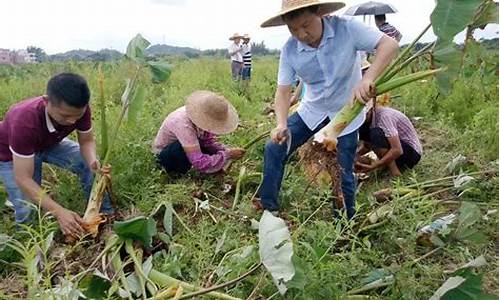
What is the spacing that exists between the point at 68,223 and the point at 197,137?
1151 millimetres

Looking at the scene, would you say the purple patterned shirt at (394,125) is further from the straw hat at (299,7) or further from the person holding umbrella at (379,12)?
the person holding umbrella at (379,12)

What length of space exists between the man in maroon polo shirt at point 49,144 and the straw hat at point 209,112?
677 mm

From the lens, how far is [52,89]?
2629 mm

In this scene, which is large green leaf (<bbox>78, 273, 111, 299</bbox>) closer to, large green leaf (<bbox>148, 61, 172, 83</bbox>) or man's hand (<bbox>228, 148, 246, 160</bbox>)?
large green leaf (<bbox>148, 61, 172, 83</bbox>)

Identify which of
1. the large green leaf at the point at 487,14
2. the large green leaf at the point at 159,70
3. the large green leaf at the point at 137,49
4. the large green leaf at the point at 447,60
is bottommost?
the large green leaf at the point at 159,70

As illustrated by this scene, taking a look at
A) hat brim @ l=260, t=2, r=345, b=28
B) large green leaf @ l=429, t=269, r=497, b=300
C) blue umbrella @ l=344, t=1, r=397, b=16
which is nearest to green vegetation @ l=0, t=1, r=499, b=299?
large green leaf @ l=429, t=269, r=497, b=300

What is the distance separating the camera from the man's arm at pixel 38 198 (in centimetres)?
268

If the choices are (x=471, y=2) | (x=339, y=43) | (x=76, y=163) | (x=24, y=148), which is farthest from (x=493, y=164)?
(x=24, y=148)

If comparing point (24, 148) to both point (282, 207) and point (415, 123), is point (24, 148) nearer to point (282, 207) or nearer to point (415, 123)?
point (282, 207)

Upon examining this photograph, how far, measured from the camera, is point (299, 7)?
2438 mm

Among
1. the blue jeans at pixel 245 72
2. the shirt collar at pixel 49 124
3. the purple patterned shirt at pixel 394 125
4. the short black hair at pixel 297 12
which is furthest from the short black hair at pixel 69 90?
the blue jeans at pixel 245 72

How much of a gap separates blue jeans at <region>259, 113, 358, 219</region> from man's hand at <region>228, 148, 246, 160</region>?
590 mm

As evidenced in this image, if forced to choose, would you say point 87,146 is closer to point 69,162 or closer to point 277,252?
point 69,162

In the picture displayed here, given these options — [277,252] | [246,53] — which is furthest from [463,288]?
[246,53]
